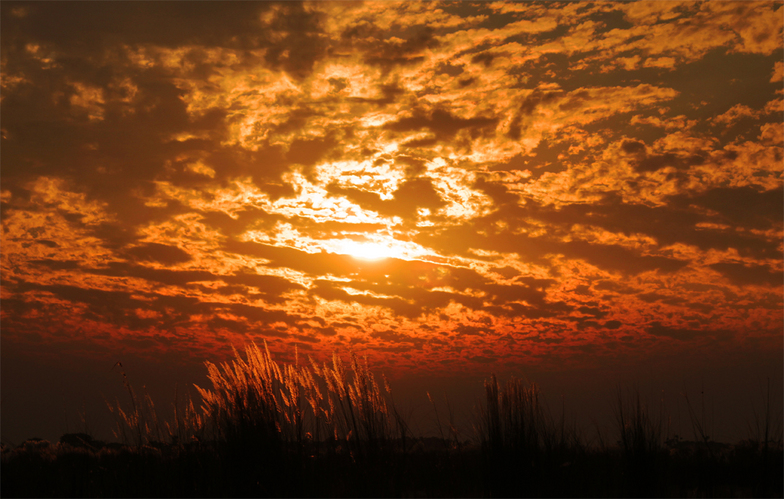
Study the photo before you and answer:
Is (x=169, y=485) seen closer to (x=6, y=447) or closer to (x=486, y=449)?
(x=486, y=449)

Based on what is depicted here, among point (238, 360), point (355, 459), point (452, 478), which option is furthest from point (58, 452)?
point (452, 478)

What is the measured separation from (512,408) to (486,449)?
601 mm

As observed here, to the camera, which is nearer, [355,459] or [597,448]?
[355,459]

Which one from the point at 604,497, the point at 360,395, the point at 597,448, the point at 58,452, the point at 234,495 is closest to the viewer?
the point at 234,495

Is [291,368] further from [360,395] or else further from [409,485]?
[409,485]

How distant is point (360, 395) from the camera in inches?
241

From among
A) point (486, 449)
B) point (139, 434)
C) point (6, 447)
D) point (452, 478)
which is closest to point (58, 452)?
point (6, 447)

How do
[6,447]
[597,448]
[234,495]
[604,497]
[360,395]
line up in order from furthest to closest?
1. [6,447]
2. [597,448]
3. [360,395]
4. [604,497]
5. [234,495]

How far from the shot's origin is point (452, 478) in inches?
274

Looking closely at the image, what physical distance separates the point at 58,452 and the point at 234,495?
6806 millimetres

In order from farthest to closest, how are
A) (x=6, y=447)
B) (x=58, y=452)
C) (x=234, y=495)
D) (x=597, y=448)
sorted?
(x=6, y=447)
(x=58, y=452)
(x=597, y=448)
(x=234, y=495)

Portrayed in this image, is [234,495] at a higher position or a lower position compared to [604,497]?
higher

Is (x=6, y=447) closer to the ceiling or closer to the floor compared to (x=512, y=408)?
closer to the floor

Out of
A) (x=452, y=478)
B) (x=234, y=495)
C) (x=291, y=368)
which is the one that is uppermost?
(x=291, y=368)
